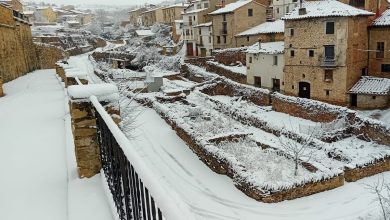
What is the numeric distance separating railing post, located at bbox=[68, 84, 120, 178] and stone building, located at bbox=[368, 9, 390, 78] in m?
26.7

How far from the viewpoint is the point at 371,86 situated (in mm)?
25484

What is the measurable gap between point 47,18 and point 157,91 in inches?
2903

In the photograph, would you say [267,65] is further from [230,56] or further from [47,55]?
[47,55]

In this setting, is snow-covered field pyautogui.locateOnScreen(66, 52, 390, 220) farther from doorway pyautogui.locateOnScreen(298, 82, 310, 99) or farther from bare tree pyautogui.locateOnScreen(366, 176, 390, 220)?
doorway pyautogui.locateOnScreen(298, 82, 310, 99)

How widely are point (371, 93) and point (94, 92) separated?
2358 cm

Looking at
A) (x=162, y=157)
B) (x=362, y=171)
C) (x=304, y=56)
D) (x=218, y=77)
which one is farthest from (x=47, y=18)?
(x=362, y=171)

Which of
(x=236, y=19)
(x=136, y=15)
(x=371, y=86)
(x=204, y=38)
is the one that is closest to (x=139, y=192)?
(x=371, y=86)

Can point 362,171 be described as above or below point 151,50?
below

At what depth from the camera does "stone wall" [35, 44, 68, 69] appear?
3931 cm

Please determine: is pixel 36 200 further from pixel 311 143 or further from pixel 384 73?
pixel 384 73

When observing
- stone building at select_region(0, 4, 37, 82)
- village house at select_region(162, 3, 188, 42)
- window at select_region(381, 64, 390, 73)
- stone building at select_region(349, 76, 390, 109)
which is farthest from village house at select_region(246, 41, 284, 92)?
village house at select_region(162, 3, 188, 42)

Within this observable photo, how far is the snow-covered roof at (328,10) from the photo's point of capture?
24.8 metres

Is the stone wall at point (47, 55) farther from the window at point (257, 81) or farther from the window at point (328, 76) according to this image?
the window at point (328, 76)

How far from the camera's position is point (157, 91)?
31.1 meters
